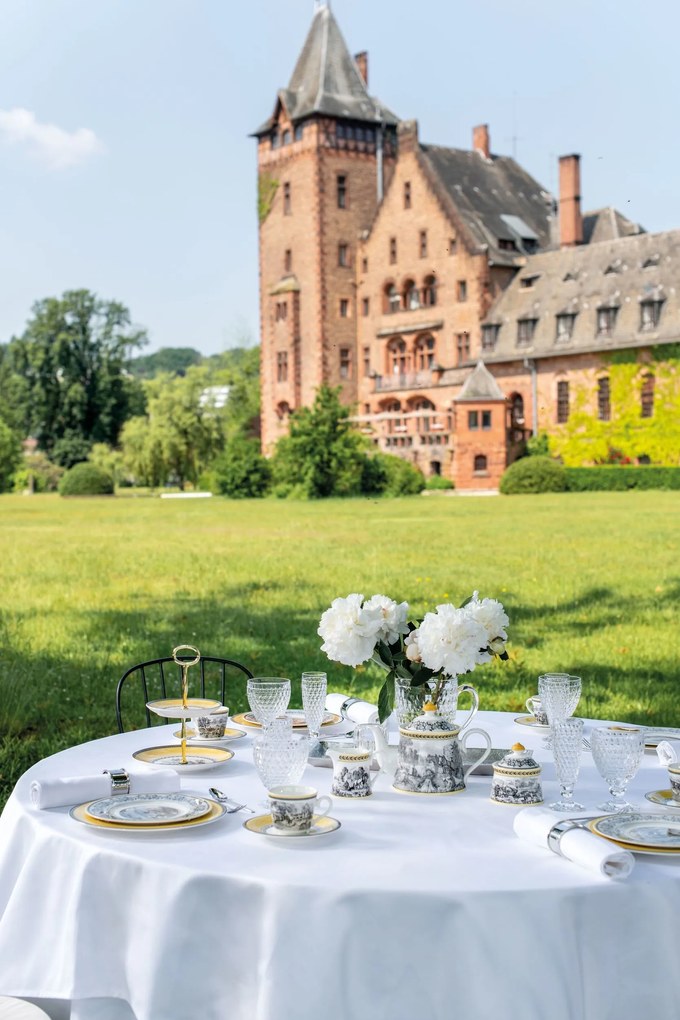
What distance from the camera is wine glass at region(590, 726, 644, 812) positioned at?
343cm

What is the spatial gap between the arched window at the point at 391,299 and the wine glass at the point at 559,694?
58.7m

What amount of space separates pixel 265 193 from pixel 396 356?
11684 millimetres

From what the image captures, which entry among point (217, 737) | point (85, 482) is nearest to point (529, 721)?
point (217, 737)

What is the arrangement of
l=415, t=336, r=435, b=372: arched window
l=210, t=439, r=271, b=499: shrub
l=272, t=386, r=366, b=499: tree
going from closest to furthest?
1. l=272, t=386, r=366, b=499: tree
2. l=210, t=439, r=271, b=499: shrub
3. l=415, t=336, r=435, b=372: arched window

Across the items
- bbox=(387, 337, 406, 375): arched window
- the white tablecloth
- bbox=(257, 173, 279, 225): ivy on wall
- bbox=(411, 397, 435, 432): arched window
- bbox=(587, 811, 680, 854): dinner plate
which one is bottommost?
the white tablecloth

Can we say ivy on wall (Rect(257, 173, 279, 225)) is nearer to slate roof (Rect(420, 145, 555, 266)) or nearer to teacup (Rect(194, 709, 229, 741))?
slate roof (Rect(420, 145, 555, 266))

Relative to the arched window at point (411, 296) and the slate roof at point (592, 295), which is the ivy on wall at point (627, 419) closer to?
the slate roof at point (592, 295)

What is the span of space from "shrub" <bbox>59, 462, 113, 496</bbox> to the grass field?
24890 millimetres

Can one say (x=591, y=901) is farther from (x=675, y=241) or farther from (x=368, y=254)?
(x=368, y=254)

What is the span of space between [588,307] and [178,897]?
177 feet

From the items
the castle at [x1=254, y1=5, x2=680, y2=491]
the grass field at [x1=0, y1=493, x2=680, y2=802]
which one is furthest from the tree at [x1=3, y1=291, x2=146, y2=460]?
the grass field at [x1=0, y1=493, x2=680, y2=802]

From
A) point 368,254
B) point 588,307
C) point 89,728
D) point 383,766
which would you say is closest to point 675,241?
point 588,307

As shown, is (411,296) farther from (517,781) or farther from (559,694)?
(517,781)

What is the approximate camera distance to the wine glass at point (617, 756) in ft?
11.3
